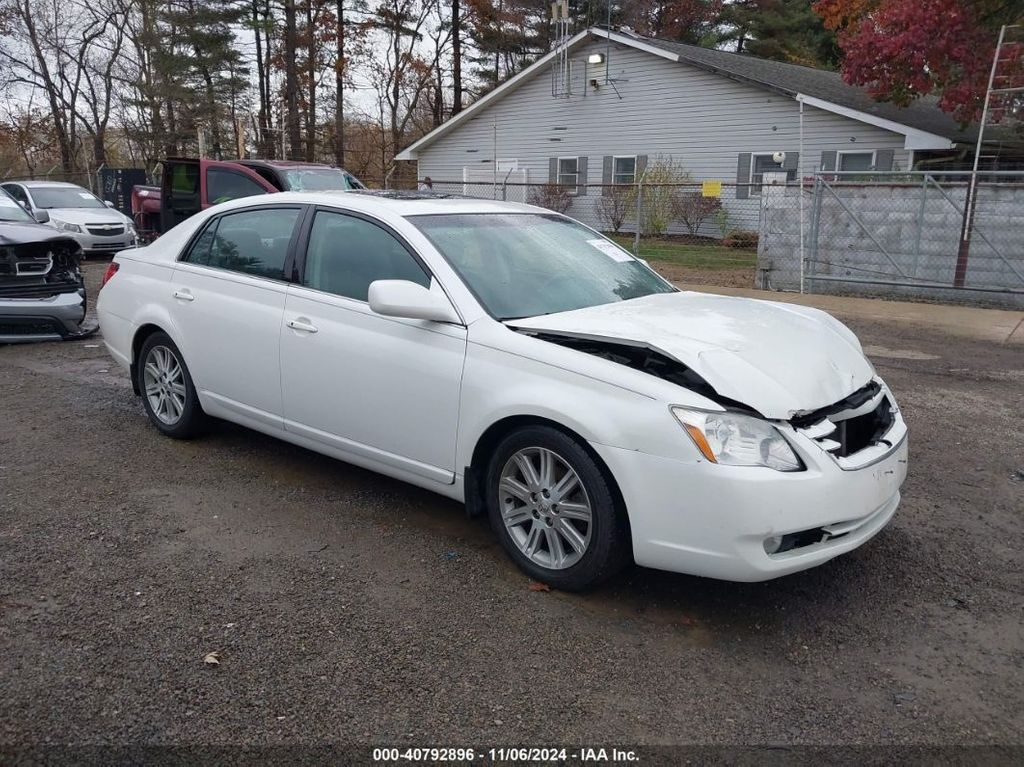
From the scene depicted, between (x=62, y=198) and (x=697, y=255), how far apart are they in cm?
1327

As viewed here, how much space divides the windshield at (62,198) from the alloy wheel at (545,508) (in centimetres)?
1592

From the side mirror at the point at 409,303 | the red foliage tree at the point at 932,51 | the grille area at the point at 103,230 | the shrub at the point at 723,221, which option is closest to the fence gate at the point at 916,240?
the red foliage tree at the point at 932,51

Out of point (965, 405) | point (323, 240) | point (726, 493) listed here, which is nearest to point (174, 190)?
point (323, 240)

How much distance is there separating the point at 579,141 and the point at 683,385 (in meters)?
22.4

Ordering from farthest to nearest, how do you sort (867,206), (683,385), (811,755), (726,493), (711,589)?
(867,206) < (711,589) < (683,385) < (726,493) < (811,755)

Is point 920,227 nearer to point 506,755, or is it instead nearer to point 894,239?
point 894,239

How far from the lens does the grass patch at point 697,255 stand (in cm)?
1736

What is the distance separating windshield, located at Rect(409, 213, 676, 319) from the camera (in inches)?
156

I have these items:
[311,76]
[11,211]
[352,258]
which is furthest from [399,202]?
[311,76]

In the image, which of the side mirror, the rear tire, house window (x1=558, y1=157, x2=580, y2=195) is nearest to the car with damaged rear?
the rear tire

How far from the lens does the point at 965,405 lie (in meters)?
6.52

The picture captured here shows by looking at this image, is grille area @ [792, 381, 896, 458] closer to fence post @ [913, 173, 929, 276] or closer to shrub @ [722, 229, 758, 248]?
fence post @ [913, 173, 929, 276]

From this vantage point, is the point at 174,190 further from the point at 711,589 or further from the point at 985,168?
the point at 985,168

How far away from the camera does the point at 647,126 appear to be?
23.0 meters
